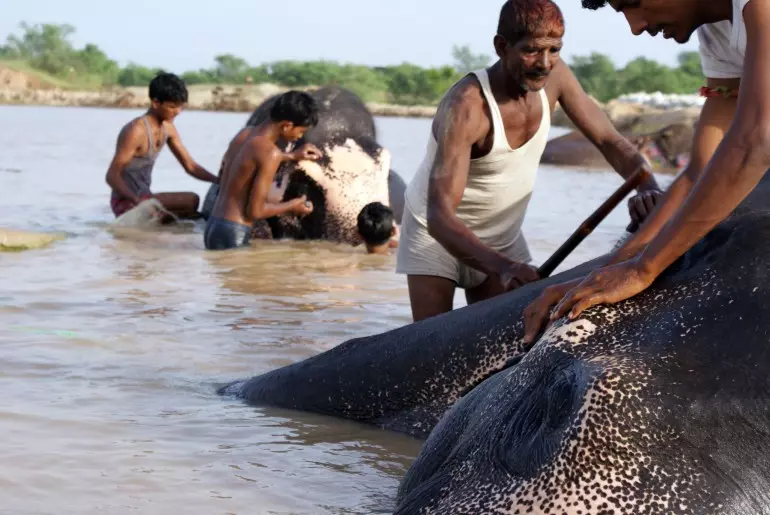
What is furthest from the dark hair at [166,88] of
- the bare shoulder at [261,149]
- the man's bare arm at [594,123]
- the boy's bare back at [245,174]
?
the man's bare arm at [594,123]

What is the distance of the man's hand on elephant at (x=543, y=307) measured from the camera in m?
2.82

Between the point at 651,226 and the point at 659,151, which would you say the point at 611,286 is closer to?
the point at 651,226

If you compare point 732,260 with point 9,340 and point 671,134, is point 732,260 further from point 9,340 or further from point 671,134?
point 671,134

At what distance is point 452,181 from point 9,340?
7.51ft

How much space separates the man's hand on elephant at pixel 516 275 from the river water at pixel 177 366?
22.4 inches

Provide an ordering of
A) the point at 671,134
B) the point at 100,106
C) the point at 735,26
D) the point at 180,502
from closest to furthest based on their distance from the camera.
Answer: the point at 735,26 < the point at 180,502 < the point at 671,134 < the point at 100,106

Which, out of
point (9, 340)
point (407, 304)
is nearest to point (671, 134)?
point (407, 304)

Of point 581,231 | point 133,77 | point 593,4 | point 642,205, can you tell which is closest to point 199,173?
point 581,231

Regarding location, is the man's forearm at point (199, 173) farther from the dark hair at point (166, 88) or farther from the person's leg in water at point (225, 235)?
the person's leg in water at point (225, 235)

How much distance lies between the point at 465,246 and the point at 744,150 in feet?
5.28

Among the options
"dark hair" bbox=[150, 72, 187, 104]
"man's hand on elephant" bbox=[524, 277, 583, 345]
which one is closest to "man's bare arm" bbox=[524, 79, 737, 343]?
"man's hand on elephant" bbox=[524, 277, 583, 345]

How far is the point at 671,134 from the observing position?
18.0m

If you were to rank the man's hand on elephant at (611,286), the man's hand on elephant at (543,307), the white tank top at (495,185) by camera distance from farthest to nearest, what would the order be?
the white tank top at (495,185), the man's hand on elephant at (543,307), the man's hand on elephant at (611,286)

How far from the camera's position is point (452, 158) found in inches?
162
